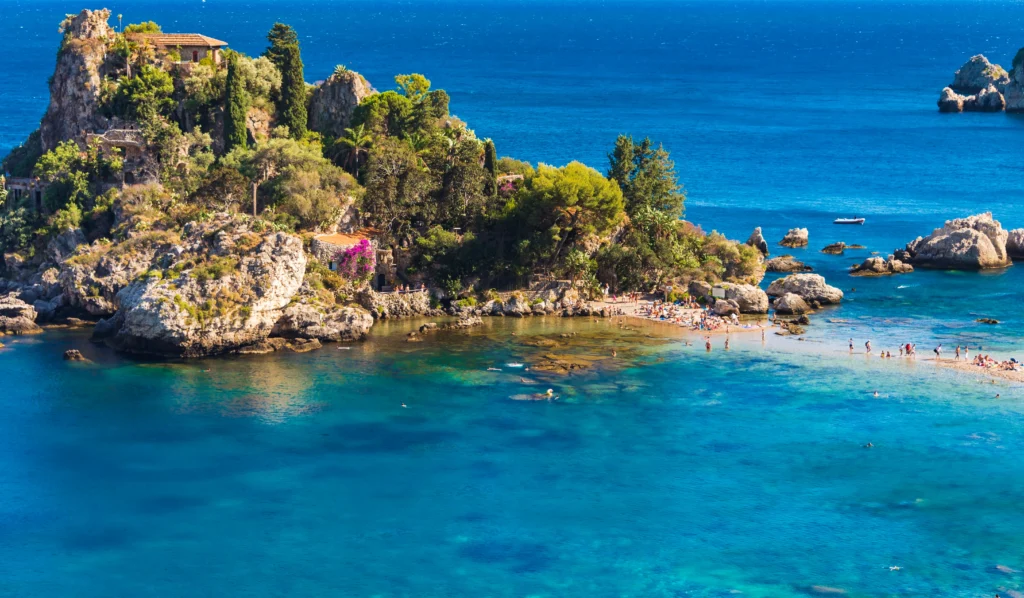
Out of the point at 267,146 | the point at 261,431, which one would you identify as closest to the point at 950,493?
the point at 261,431

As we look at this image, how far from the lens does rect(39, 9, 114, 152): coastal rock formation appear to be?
107812 mm

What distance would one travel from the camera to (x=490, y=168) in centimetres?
10625

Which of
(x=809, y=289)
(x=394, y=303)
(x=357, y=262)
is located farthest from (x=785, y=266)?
(x=357, y=262)

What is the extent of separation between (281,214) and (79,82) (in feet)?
72.9

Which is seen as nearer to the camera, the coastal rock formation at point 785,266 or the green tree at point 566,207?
the green tree at point 566,207

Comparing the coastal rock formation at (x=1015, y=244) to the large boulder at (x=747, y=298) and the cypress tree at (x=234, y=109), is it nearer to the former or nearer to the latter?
the large boulder at (x=747, y=298)

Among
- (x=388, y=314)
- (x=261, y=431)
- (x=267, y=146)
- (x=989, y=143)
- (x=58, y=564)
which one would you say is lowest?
(x=58, y=564)

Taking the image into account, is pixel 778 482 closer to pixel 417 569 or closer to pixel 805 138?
pixel 417 569

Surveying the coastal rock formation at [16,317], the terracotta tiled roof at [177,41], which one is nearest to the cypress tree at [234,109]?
the terracotta tiled roof at [177,41]

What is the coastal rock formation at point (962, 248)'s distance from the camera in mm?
116750

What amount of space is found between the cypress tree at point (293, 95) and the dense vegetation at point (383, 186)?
16cm

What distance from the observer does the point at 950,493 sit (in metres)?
70.8

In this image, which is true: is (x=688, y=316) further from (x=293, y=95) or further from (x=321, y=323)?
(x=293, y=95)

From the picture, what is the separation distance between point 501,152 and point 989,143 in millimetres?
71657
